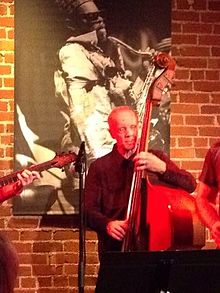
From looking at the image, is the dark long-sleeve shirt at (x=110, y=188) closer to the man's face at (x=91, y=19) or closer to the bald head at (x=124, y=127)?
the bald head at (x=124, y=127)

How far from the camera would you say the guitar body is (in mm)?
4125

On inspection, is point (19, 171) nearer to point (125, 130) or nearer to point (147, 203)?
point (125, 130)

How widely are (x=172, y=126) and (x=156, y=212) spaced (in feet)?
3.13

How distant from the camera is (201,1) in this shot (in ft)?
16.5

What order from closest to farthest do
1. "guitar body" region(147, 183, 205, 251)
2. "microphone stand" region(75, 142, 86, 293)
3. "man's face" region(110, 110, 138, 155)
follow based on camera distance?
"microphone stand" region(75, 142, 86, 293)
"guitar body" region(147, 183, 205, 251)
"man's face" region(110, 110, 138, 155)

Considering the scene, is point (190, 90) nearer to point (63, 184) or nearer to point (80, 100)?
point (80, 100)

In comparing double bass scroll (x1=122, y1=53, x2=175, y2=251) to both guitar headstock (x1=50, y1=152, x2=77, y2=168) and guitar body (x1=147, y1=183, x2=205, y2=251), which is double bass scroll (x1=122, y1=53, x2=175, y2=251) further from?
guitar headstock (x1=50, y1=152, x2=77, y2=168)

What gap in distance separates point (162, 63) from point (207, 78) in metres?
0.64

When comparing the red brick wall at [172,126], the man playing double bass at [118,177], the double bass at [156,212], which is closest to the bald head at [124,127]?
the man playing double bass at [118,177]

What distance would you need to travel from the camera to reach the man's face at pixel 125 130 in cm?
469

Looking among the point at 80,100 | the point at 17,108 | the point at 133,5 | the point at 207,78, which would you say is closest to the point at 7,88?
the point at 17,108

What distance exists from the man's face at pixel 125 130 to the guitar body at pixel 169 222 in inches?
20.9

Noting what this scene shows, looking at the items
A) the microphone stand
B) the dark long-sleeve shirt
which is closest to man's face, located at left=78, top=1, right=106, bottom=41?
the dark long-sleeve shirt

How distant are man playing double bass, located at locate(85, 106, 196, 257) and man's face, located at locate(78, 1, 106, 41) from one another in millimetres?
567
